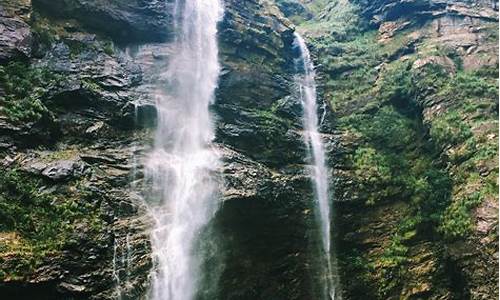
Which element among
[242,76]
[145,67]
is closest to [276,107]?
[242,76]

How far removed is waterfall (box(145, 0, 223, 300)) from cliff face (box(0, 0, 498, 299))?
1.37ft

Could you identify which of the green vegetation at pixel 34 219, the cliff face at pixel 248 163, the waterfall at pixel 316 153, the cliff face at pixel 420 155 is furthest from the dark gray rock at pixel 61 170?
the cliff face at pixel 420 155

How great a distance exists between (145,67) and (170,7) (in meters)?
3.59

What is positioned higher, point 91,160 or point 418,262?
point 91,160

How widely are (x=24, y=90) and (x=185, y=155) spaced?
16.7 feet

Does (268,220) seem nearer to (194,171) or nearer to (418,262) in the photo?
(194,171)

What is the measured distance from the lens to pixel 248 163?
15.7 m

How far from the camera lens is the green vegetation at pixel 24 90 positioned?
1332cm

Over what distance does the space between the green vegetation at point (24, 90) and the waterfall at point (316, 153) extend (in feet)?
28.5

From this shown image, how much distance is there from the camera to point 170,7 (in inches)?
771

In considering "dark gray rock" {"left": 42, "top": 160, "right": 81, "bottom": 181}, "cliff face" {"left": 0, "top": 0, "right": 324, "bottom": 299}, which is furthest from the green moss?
"dark gray rock" {"left": 42, "top": 160, "right": 81, "bottom": 181}

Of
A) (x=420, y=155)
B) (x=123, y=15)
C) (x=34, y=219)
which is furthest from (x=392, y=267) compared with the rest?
(x=123, y=15)

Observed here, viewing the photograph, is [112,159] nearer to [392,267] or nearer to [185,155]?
[185,155]

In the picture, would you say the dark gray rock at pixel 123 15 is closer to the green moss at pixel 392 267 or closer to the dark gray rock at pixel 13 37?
the dark gray rock at pixel 13 37
